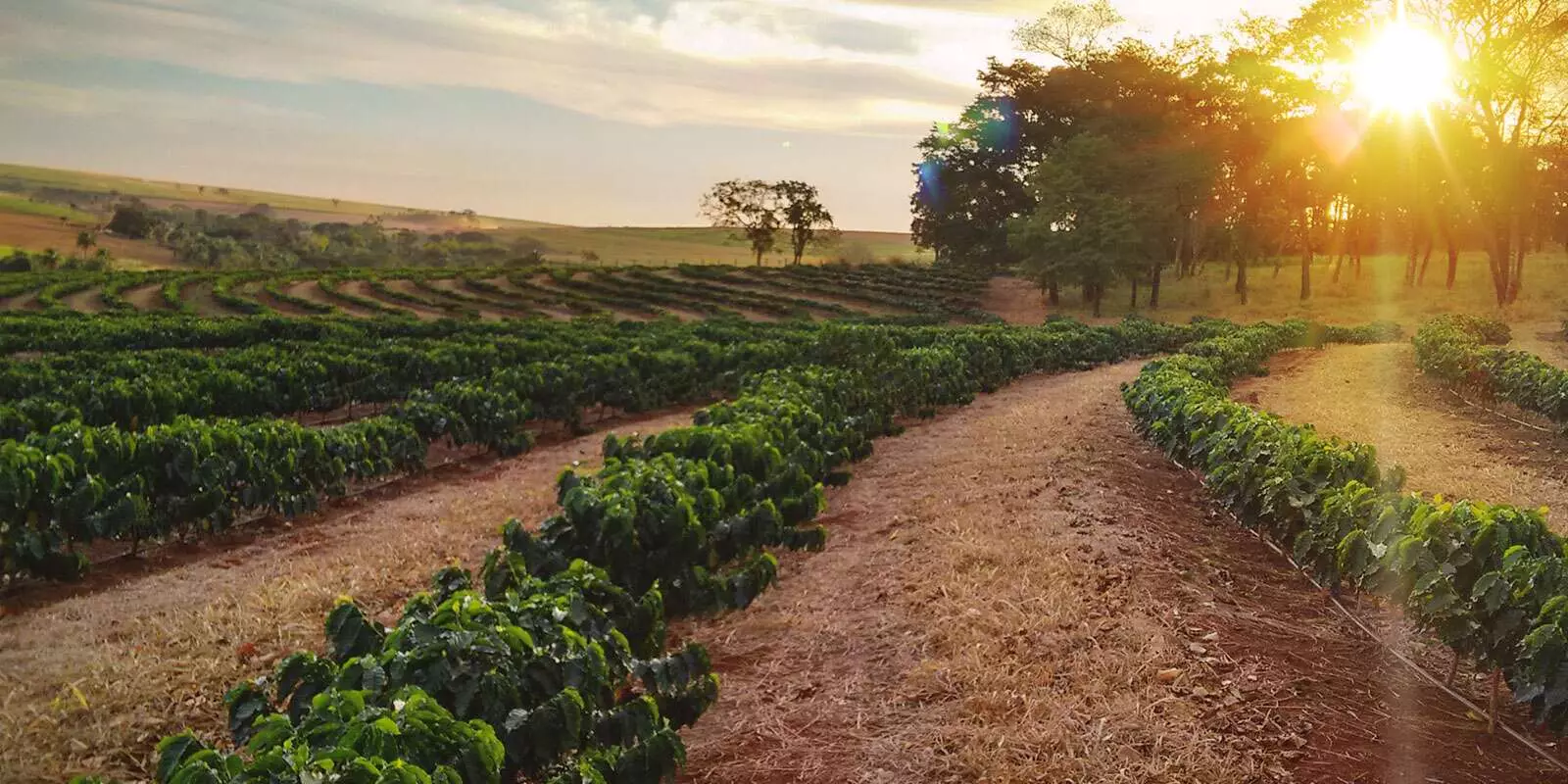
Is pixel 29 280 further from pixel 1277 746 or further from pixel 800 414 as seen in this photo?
pixel 1277 746

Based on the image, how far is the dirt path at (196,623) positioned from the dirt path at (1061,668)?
→ 12.1ft

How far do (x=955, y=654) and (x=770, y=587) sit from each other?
2.52 metres

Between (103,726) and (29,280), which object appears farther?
(29,280)

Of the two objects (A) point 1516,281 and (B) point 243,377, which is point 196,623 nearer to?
(B) point 243,377

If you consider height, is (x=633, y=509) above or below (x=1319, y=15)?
below

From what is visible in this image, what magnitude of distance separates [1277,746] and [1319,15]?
56.3 m

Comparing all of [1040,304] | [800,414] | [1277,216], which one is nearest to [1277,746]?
[800,414]

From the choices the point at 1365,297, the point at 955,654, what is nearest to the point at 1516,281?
the point at 1365,297

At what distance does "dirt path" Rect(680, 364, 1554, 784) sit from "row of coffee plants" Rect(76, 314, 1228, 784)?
2.31ft

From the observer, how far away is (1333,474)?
30.1 ft

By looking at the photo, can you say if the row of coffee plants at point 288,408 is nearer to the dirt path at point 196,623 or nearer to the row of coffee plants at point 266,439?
the row of coffee plants at point 266,439

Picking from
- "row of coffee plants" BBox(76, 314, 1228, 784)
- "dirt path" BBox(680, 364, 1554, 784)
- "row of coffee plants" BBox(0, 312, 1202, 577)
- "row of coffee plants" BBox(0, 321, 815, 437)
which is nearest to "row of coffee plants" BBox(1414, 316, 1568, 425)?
"row of coffee plants" BBox(0, 312, 1202, 577)

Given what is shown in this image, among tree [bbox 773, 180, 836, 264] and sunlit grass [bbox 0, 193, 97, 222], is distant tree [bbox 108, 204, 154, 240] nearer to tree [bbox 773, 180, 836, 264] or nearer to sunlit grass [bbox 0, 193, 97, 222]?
sunlit grass [bbox 0, 193, 97, 222]

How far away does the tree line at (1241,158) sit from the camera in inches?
1861
